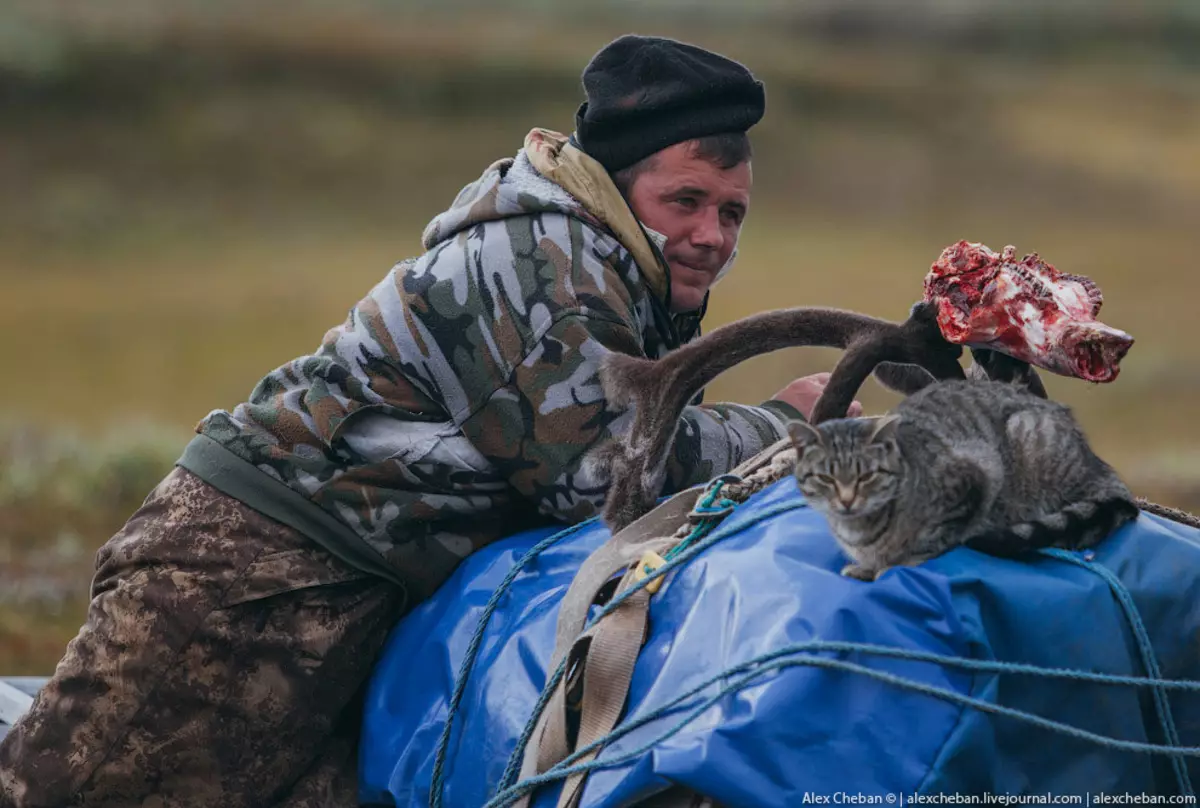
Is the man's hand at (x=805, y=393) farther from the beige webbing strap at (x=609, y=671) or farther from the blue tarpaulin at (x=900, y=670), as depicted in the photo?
the beige webbing strap at (x=609, y=671)

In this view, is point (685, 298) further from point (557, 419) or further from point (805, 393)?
point (557, 419)

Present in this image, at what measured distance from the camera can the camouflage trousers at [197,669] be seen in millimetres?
2541

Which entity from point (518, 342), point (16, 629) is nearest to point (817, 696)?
point (518, 342)

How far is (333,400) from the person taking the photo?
2586mm

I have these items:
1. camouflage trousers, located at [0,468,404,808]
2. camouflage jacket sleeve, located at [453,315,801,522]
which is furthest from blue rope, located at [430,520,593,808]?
camouflage trousers, located at [0,468,404,808]

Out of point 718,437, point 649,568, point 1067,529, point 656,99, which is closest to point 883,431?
point 1067,529

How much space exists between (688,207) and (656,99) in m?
0.21

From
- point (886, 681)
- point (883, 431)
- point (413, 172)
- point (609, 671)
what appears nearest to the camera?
point (886, 681)

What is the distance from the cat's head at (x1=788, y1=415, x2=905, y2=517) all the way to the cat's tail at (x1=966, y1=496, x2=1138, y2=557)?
180 millimetres

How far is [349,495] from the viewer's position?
2549mm

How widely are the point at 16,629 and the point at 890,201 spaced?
45.6 ft

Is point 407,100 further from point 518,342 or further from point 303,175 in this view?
point 518,342

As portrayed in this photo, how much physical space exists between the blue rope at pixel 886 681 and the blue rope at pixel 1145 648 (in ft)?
0.08

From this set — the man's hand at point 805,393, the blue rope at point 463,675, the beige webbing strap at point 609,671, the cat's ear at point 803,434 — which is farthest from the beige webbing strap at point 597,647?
the man's hand at point 805,393
